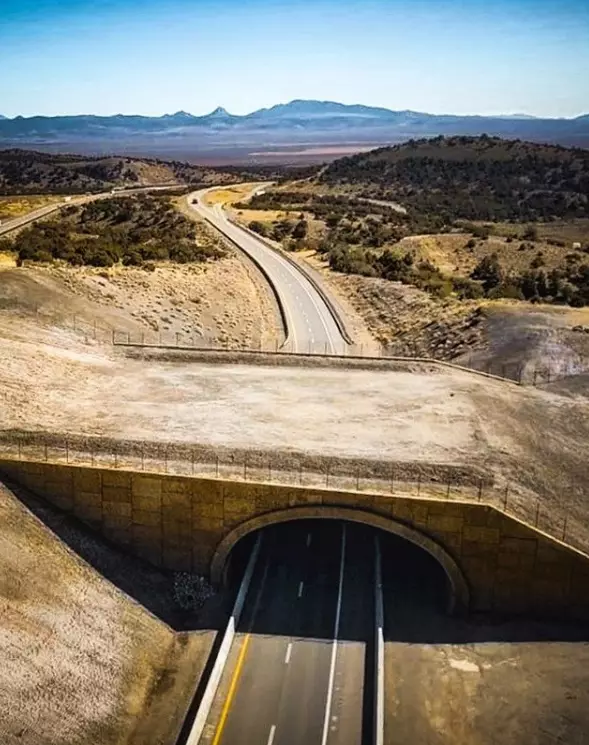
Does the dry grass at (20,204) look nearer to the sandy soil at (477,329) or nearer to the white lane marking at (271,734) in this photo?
the sandy soil at (477,329)

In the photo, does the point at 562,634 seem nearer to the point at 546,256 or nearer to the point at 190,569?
the point at 190,569

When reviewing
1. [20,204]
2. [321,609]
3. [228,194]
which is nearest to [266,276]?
[321,609]

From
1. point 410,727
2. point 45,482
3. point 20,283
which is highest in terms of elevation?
point 20,283

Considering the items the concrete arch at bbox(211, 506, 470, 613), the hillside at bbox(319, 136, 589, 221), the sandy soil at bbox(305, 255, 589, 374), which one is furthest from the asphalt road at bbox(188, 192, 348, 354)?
the hillside at bbox(319, 136, 589, 221)

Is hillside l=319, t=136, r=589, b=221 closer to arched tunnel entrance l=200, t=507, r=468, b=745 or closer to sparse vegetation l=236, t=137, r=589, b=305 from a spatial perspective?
sparse vegetation l=236, t=137, r=589, b=305

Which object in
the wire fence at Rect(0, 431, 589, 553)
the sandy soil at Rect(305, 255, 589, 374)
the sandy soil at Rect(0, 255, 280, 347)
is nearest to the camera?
the wire fence at Rect(0, 431, 589, 553)

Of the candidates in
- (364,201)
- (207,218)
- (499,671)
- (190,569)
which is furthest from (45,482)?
(364,201)
